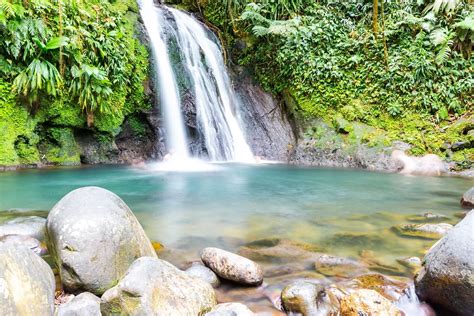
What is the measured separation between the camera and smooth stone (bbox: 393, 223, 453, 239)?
4.53m

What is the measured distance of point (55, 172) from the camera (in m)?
9.15

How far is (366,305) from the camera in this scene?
9.45 ft

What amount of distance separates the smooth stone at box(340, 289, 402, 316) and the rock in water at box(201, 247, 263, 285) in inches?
30.4

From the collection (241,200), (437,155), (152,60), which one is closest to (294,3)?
(152,60)

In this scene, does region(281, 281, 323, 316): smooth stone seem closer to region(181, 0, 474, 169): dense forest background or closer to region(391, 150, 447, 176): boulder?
region(391, 150, 447, 176): boulder

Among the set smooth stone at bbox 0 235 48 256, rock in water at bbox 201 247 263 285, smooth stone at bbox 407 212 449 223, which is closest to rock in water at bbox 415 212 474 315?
rock in water at bbox 201 247 263 285

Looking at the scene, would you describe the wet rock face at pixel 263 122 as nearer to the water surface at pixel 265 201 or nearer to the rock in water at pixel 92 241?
the water surface at pixel 265 201

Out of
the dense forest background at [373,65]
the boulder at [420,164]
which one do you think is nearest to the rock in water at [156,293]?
the boulder at [420,164]

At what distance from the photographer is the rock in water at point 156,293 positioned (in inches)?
99.7

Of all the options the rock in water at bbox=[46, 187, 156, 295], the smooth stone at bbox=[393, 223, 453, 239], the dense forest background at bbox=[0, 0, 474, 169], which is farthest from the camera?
the dense forest background at bbox=[0, 0, 474, 169]

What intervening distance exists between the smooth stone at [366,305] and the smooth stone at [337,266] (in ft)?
1.63

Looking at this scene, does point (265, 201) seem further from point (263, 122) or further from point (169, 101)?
point (263, 122)

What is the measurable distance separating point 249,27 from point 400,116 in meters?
6.54

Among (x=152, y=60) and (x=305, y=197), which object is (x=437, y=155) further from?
(x=152, y=60)
